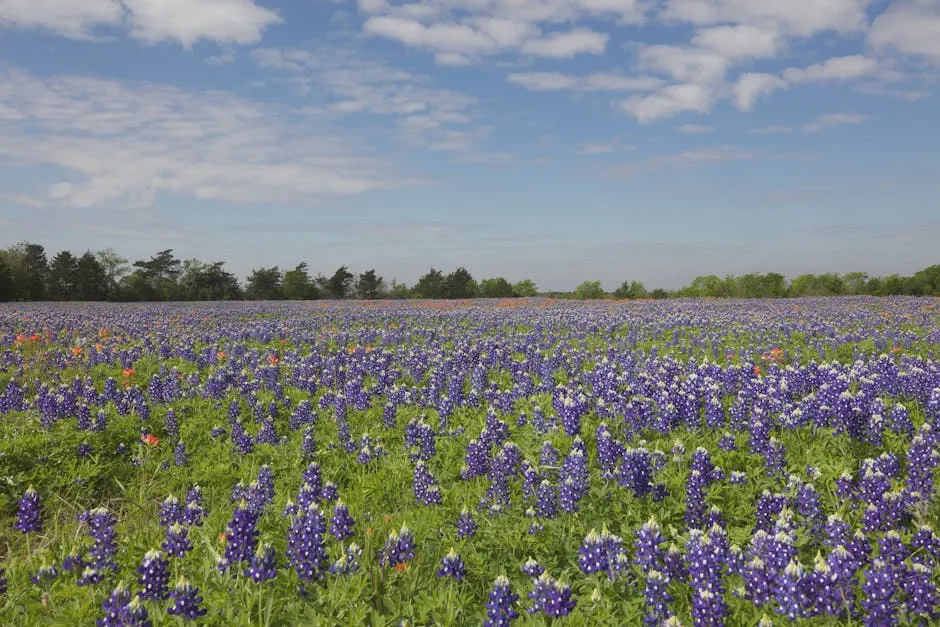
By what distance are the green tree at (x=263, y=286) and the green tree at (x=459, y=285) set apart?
17726mm

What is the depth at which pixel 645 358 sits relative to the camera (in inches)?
434

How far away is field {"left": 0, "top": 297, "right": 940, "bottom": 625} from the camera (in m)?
3.31

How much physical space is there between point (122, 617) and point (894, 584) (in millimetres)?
3842

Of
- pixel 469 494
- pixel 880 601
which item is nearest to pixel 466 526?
pixel 469 494

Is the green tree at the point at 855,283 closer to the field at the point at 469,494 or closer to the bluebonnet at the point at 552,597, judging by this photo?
the field at the point at 469,494

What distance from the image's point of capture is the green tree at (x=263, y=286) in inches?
2351

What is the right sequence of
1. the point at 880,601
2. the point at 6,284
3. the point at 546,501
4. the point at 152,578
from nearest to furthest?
the point at 880,601
the point at 152,578
the point at 546,501
the point at 6,284

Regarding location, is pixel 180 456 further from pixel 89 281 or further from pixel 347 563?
pixel 89 281

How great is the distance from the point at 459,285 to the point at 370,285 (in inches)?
347

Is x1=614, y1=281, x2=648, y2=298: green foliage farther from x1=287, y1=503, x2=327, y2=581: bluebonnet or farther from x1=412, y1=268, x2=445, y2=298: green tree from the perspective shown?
x1=287, y1=503, x2=327, y2=581: bluebonnet

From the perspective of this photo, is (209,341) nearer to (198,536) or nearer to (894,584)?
(198,536)

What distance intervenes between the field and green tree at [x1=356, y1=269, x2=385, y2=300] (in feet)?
154

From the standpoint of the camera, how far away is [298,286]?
198ft

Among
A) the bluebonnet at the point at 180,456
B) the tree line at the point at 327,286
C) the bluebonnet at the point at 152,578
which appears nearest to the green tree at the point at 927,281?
the tree line at the point at 327,286
